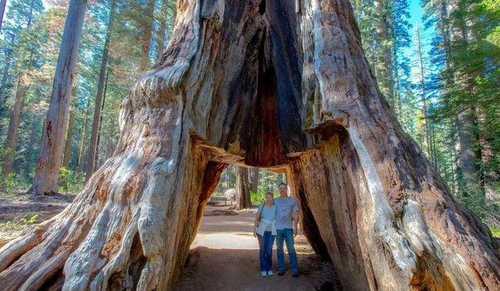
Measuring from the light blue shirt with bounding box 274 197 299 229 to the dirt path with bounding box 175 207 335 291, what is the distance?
90 centimetres

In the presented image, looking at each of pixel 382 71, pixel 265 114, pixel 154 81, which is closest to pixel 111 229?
pixel 154 81

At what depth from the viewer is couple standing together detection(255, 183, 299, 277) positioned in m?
5.68

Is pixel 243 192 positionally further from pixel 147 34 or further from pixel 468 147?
pixel 147 34

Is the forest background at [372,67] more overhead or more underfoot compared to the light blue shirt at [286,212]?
more overhead

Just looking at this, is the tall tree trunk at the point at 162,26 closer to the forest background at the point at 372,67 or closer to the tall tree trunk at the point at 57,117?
the forest background at the point at 372,67

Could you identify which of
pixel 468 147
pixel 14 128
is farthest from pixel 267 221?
pixel 14 128

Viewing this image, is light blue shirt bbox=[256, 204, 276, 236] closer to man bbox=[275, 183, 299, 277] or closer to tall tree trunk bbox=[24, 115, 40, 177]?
man bbox=[275, 183, 299, 277]

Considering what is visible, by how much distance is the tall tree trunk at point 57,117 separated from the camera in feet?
32.6

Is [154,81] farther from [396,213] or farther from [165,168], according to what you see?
[396,213]

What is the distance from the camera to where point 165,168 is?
3795mm

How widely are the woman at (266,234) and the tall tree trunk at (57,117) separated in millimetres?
7506

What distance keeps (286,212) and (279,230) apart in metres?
0.34

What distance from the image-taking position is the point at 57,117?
33.2 ft

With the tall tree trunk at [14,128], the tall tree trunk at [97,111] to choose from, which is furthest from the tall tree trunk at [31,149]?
the tall tree trunk at [97,111]
